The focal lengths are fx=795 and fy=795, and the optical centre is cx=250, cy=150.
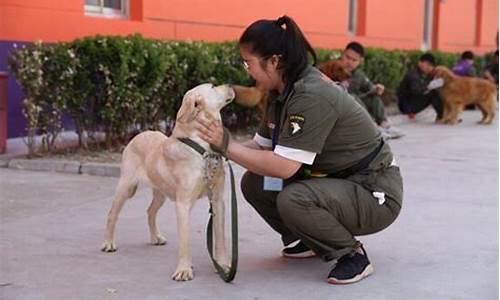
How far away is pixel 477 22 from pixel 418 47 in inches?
195

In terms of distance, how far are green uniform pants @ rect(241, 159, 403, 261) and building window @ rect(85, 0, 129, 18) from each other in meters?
6.43

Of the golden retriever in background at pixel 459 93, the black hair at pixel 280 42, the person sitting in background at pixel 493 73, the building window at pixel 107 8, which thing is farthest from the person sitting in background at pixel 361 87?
the person sitting in background at pixel 493 73

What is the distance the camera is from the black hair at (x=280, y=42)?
3889 mm

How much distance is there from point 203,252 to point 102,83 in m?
3.68

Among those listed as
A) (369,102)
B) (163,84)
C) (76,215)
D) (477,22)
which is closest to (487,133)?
(369,102)

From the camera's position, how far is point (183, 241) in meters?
4.13

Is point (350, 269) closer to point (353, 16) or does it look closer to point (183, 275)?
point (183, 275)

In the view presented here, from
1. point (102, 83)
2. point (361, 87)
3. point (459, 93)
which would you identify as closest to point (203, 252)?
point (102, 83)

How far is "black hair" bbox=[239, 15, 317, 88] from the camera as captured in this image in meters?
3.89

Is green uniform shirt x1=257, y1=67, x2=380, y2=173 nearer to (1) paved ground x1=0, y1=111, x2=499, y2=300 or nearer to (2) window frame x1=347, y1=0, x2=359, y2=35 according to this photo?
(1) paved ground x1=0, y1=111, x2=499, y2=300

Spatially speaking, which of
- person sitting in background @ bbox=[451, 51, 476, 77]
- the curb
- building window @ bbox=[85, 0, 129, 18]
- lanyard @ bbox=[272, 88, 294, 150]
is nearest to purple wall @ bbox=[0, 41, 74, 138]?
the curb

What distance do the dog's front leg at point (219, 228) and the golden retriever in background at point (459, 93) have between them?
9.70 m

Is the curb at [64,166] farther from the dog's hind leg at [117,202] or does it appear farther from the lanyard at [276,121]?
the lanyard at [276,121]

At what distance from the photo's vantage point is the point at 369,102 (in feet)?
36.0
